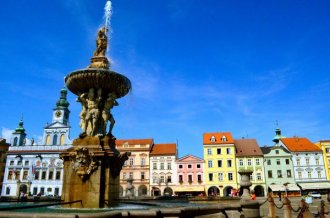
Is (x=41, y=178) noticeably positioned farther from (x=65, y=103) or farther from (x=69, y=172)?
(x=69, y=172)

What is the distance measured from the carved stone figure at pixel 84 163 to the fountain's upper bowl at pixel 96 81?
2.64m

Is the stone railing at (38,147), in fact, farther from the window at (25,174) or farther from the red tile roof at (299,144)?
the red tile roof at (299,144)

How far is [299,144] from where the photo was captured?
56375mm

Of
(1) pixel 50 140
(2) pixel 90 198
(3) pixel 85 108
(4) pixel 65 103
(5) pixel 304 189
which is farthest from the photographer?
(4) pixel 65 103

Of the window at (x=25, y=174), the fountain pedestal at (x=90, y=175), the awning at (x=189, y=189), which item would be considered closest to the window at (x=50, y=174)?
the window at (x=25, y=174)

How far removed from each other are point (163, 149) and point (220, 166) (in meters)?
11.0

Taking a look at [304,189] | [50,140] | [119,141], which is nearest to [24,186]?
[50,140]

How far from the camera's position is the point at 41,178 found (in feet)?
198

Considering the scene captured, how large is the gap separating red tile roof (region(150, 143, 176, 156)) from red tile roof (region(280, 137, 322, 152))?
21.0m

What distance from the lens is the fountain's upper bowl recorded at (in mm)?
11117

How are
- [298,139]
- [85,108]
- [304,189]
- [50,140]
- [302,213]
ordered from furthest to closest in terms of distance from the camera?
[50,140]
[298,139]
[304,189]
[85,108]
[302,213]

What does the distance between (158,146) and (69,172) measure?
48956 millimetres

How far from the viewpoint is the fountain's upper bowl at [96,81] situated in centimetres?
1112

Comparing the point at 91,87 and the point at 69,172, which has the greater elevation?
the point at 91,87
